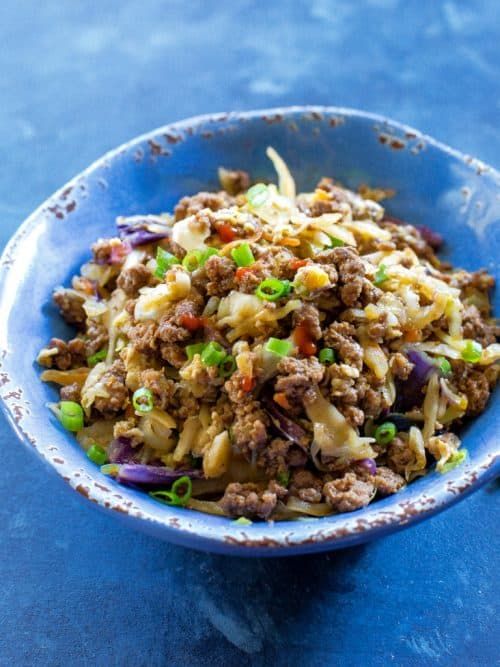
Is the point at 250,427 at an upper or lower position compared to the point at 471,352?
lower

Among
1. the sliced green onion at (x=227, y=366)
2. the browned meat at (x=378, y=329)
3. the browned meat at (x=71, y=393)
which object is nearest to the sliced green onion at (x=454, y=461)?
the browned meat at (x=378, y=329)

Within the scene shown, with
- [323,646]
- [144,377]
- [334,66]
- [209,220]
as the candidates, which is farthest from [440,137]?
[323,646]

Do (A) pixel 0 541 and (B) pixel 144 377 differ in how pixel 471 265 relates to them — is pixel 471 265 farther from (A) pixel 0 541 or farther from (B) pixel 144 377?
(A) pixel 0 541

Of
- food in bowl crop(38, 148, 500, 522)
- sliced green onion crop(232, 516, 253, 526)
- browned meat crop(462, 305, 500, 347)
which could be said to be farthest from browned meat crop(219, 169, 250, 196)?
sliced green onion crop(232, 516, 253, 526)

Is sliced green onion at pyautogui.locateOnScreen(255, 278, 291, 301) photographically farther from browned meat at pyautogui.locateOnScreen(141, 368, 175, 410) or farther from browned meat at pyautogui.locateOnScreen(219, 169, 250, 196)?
browned meat at pyautogui.locateOnScreen(219, 169, 250, 196)

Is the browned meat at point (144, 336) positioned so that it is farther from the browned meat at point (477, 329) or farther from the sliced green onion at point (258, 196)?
the browned meat at point (477, 329)

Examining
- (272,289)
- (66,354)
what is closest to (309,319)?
(272,289)

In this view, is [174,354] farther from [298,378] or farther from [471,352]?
[471,352]
